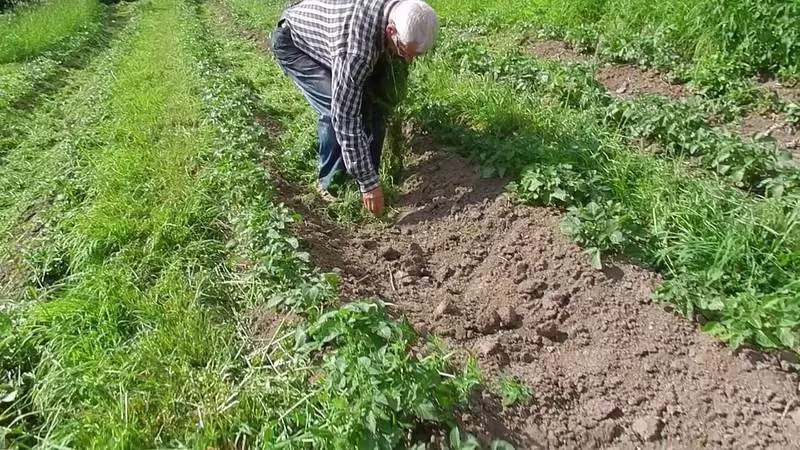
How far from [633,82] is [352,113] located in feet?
10.7

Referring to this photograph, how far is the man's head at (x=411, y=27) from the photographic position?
117 inches

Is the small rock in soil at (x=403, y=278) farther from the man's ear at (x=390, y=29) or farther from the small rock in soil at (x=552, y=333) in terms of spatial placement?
the man's ear at (x=390, y=29)

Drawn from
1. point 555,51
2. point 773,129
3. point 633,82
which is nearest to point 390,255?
point 773,129

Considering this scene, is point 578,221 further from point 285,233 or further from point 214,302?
point 214,302

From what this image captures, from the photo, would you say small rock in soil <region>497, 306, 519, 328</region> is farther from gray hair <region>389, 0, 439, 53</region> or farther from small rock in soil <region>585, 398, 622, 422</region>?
gray hair <region>389, 0, 439, 53</region>

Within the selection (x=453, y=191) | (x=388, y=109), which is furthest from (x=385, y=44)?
(x=453, y=191)

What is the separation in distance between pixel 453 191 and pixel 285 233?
1134mm

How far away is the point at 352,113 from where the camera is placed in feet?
10.5

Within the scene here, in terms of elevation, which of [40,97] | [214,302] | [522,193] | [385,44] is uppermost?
[385,44]

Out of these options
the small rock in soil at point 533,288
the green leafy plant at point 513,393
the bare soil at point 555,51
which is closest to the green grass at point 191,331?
the green leafy plant at point 513,393

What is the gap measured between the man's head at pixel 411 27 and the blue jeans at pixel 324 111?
0.58m

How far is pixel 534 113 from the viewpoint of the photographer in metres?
4.14

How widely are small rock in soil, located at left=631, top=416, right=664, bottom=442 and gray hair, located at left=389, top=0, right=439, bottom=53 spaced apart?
80.0 inches

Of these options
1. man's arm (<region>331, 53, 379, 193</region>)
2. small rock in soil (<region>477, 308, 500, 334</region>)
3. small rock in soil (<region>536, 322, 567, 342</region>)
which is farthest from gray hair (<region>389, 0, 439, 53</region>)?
small rock in soil (<region>536, 322, 567, 342</region>)
